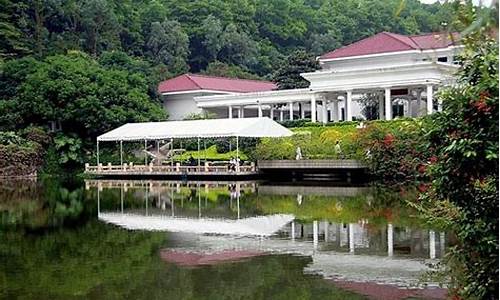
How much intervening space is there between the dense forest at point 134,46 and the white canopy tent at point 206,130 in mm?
4218

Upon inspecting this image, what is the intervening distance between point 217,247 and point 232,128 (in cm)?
1983

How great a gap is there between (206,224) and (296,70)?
110ft

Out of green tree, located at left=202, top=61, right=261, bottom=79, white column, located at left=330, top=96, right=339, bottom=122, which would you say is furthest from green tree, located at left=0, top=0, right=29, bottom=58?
white column, located at left=330, top=96, right=339, bottom=122

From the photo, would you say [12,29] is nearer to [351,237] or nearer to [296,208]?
[296,208]

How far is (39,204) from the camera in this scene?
23766 millimetres

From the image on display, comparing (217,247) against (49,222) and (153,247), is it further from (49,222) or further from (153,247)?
(49,222)

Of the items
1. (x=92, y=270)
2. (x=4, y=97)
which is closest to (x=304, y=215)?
(x=92, y=270)

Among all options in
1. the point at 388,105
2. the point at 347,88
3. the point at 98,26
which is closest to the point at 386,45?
the point at 347,88

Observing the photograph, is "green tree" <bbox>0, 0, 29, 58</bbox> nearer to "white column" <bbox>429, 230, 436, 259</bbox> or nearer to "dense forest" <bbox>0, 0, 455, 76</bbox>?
"dense forest" <bbox>0, 0, 455, 76</bbox>

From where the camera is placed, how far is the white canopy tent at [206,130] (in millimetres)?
33594

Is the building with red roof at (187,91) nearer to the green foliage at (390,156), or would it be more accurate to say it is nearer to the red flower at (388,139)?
the green foliage at (390,156)

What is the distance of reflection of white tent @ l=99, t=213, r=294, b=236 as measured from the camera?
1655 cm

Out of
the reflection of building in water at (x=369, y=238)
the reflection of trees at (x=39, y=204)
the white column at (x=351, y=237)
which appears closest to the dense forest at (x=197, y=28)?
the reflection of trees at (x=39, y=204)

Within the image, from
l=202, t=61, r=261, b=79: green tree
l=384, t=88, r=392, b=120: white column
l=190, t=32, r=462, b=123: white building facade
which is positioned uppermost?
l=202, t=61, r=261, b=79: green tree
